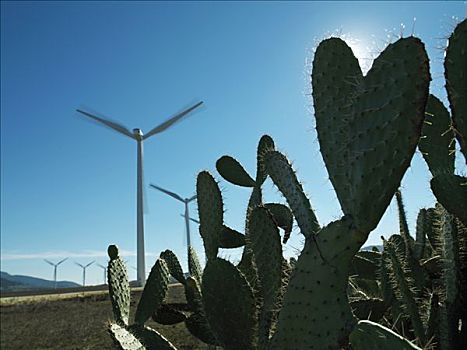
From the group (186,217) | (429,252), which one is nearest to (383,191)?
(429,252)

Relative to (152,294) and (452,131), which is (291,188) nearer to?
(452,131)

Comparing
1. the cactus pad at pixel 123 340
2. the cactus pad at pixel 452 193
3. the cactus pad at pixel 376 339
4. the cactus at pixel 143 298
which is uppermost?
the cactus pad at pixel 452 193

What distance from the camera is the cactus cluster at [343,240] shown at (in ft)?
5.01

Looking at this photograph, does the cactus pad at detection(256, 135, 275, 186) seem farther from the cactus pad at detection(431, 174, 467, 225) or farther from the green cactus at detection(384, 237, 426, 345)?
the cactus pad at detection(431, 174, 467, 225)

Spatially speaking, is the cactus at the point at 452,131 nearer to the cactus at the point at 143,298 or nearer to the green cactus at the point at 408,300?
the green cactus at the point at 408,300

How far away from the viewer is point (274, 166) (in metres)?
2.45

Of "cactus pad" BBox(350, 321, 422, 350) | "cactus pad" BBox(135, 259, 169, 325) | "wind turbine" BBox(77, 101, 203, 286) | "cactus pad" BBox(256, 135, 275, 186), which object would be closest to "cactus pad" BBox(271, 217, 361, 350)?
"cactus pad" BBox(350, 321, 422, 350)

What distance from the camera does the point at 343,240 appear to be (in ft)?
5.63

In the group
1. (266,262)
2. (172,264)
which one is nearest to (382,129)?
(266,262)

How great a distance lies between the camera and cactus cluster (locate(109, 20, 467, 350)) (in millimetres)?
1528

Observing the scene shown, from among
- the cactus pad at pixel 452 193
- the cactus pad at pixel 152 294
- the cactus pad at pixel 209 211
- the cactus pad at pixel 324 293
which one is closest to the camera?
the cactus pad at pixel 324 293

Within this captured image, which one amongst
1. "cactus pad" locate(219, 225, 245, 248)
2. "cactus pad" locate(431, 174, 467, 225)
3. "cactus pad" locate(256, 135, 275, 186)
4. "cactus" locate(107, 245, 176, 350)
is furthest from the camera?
"cactus pad" locate(219, 225, 245, 248)

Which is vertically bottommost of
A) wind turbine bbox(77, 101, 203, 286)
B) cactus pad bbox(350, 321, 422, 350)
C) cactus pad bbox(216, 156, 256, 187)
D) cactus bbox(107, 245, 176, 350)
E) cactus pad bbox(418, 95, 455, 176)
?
cactus pad bbox(350, 321, 422, 350)

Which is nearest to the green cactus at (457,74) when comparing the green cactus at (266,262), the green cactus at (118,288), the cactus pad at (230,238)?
the green cactus at (266,262)
